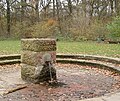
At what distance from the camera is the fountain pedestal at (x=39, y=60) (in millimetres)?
7418

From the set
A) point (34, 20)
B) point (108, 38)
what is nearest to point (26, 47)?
point (108, 38)

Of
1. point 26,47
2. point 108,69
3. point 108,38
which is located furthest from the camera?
point 108,38

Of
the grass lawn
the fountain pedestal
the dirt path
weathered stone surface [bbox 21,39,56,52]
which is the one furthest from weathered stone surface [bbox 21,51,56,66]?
the grass lawn

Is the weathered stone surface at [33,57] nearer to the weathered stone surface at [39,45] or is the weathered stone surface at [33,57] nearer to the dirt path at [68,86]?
the weathered stone surface at [39,45]

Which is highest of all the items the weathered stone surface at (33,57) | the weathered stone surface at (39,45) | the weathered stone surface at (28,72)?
the weathered stone surface at (39,45)

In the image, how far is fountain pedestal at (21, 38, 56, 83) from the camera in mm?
7418

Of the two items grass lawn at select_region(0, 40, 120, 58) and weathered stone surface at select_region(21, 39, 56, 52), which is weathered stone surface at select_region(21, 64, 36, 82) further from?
grass lawn at select_region(0, 40, 120, 58)

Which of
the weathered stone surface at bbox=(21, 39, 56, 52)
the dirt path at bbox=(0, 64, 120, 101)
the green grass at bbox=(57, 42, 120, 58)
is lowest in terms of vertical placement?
the dirt path at bbox=(0, 64, 120, 101)

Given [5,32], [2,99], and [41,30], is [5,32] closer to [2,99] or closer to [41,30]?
[41,30]

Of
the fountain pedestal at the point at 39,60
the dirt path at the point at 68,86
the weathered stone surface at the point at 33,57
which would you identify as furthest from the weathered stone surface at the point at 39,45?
the dirt path at the point at 68,86

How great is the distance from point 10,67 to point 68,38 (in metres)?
15.9

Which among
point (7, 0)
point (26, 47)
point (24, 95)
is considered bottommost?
point (24, 95)

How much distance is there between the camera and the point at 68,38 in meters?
25.9

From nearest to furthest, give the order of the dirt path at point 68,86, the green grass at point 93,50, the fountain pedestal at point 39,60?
the dirt path at point 68,86 → the fountain pedestal at point 39,60 → the green grass at point 93,50
